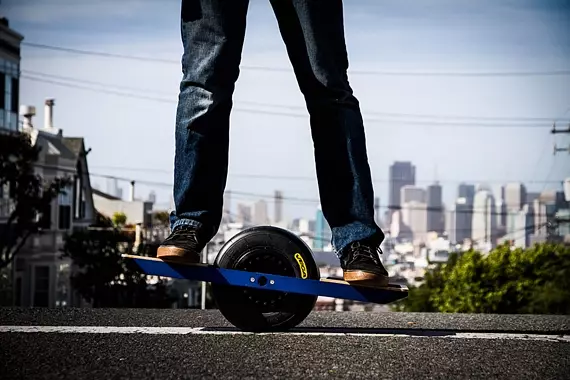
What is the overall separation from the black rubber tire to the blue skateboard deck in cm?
5

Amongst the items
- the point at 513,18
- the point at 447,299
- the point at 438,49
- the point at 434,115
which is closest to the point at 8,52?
the point at 447,299

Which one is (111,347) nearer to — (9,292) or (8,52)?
(9,292)

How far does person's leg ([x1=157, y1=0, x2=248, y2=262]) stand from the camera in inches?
143

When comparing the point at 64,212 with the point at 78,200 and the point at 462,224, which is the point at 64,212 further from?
the point at 462,224

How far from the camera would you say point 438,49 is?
409ft

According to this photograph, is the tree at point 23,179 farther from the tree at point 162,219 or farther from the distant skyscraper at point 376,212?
the tree at point 162,219

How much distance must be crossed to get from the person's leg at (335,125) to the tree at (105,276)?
136 ft

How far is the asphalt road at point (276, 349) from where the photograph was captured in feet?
8.41

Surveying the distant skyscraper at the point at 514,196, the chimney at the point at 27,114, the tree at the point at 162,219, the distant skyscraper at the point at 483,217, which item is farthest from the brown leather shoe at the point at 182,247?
the distant skyscraper at the point at 483,217

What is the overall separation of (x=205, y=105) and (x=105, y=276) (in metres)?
42.5

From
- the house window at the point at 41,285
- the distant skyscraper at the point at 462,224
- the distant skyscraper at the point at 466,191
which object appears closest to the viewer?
the house window at the point at 41,285

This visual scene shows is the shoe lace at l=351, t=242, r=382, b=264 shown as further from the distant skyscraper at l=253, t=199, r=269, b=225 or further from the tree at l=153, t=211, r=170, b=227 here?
the distant skyscraper at l=253, t=199, r=269, b=225

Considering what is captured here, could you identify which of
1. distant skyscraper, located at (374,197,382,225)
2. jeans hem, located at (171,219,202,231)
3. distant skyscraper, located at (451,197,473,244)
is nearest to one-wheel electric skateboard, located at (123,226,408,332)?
jeans hem, located at (171,219,202,231)

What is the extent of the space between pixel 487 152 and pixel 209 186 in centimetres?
16171
